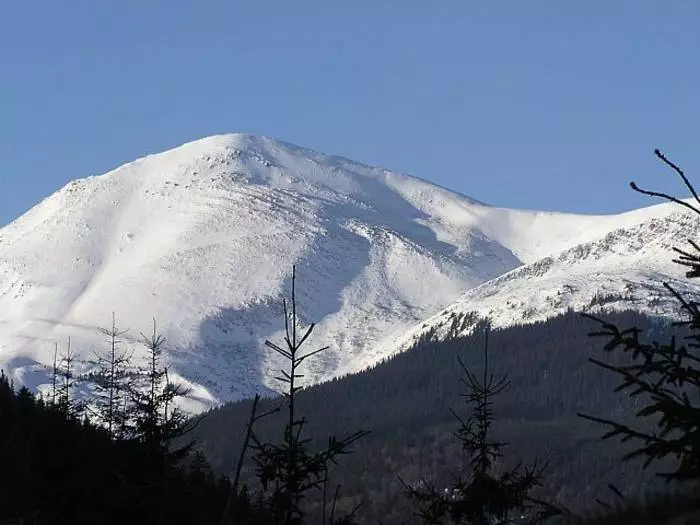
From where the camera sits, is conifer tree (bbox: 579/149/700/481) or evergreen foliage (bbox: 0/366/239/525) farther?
evergreen foliage (bbox: 0/366/239/525)

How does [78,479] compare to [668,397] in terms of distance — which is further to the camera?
[78,479]

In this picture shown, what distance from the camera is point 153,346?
120ft

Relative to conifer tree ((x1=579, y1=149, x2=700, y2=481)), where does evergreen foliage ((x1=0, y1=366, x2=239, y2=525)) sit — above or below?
above

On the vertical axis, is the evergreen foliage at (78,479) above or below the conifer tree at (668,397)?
above

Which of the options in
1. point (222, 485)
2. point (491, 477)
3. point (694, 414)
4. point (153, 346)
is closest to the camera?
point (694, 414)

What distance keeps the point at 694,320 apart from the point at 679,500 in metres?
1.67

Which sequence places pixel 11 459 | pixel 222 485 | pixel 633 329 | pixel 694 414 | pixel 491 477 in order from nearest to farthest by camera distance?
pixel 694 414
pixel 633 329
pixel 491 477
pixel 11 459
pixel 222 485

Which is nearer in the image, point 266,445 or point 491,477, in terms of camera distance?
point 266,445

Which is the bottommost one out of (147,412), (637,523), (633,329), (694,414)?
(637,523)

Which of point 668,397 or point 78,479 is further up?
point 78,479

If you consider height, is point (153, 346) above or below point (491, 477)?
above

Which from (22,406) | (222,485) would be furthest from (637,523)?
(222,485)

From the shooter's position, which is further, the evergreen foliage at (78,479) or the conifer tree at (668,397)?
the evergreen foliage at (78,479)

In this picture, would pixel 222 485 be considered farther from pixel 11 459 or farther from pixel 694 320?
pixel 694 320
